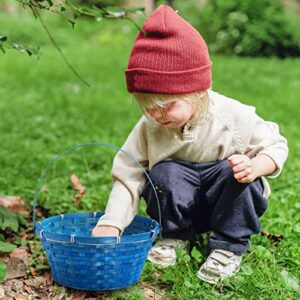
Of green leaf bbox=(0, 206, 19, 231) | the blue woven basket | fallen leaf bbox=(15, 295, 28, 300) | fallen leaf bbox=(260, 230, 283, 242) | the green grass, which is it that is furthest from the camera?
fallen leaf bbox=(260, 230, 283, 242)

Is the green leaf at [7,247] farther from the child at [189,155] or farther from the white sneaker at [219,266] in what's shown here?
the white sneaker at [219,266]

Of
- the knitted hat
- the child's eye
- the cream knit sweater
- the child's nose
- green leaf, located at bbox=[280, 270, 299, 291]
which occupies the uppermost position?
the knitted hat

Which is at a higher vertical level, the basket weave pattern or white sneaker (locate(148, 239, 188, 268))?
the basket weave pattern

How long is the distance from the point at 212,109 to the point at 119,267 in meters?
0.76

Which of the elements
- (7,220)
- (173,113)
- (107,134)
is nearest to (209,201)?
(173,113)

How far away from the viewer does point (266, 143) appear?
274 cm

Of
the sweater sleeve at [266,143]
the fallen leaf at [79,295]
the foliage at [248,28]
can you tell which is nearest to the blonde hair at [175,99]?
the sweater sleeve at [266,143]

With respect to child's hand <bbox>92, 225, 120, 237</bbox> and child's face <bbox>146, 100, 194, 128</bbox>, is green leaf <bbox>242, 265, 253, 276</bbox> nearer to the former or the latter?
child's hand <bbox>92, 225, 120, 237</bbox>

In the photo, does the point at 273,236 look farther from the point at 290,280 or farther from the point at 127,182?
the point at 127,182

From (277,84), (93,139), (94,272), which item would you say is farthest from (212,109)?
(277,84)

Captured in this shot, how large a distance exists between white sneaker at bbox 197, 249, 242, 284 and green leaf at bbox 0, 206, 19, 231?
836 millimetres

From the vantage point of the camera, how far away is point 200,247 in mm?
2938

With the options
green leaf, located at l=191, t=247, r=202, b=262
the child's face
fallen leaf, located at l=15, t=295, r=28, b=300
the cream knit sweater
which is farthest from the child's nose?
fallen leaf, located at l=15, t=295, r=28, b=300

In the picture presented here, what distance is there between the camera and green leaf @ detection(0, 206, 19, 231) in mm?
2918
